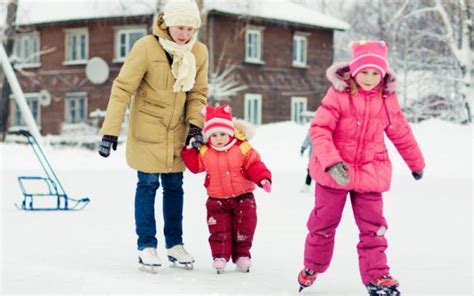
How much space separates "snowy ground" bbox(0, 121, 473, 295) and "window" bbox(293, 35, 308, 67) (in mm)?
23617

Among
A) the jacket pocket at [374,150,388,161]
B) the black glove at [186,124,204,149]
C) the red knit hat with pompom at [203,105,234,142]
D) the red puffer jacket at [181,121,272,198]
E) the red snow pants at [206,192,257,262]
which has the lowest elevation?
the red snow pants at [206,192,257,262]

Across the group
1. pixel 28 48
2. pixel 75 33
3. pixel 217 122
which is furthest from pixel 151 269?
pixel 28 48

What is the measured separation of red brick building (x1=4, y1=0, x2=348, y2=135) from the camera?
34844mm

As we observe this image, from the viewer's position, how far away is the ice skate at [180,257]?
5.88 m

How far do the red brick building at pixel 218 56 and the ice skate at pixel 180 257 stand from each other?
2791 cm

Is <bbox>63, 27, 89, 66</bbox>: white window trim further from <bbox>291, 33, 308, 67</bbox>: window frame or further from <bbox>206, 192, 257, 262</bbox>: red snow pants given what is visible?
<bbox>206, 192, 257, 262</bbox>: red snow pants

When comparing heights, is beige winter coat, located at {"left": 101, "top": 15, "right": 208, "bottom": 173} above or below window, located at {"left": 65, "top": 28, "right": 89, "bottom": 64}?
below

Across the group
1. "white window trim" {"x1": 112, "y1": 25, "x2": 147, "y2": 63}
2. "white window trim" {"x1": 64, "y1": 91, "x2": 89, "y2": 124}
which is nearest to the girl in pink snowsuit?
"white window trim" {"x1": 112, "y1": 25, "x2": 147, "y2": 63}

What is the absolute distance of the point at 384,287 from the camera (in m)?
4.84

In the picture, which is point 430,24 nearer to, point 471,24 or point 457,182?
point 471,24

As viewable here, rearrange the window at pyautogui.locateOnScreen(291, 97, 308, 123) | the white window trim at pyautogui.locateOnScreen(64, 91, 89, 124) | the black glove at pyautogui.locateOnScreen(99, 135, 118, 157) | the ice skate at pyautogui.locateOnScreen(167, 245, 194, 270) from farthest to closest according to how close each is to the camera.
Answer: the window at pyautogui.locateOnScreen(291, 97, 308, 123) → the white window trim at pyautogui.locateOnScreen(64, 91, 89, 124) → the ice skate at pyautogui.locateOnScreen(167, 245, 194, 270) → the black glove at pyautogui.locateOnScreen(99, 135, 118, 157)

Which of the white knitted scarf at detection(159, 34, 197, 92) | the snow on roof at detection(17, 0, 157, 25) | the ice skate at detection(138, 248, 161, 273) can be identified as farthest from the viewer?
the snow on roof at detection(17, 0, 157, 25)

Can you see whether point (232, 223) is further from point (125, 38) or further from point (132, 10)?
point (125, 38)

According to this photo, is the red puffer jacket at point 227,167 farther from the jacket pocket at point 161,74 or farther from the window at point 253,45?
the window at point 253,45
